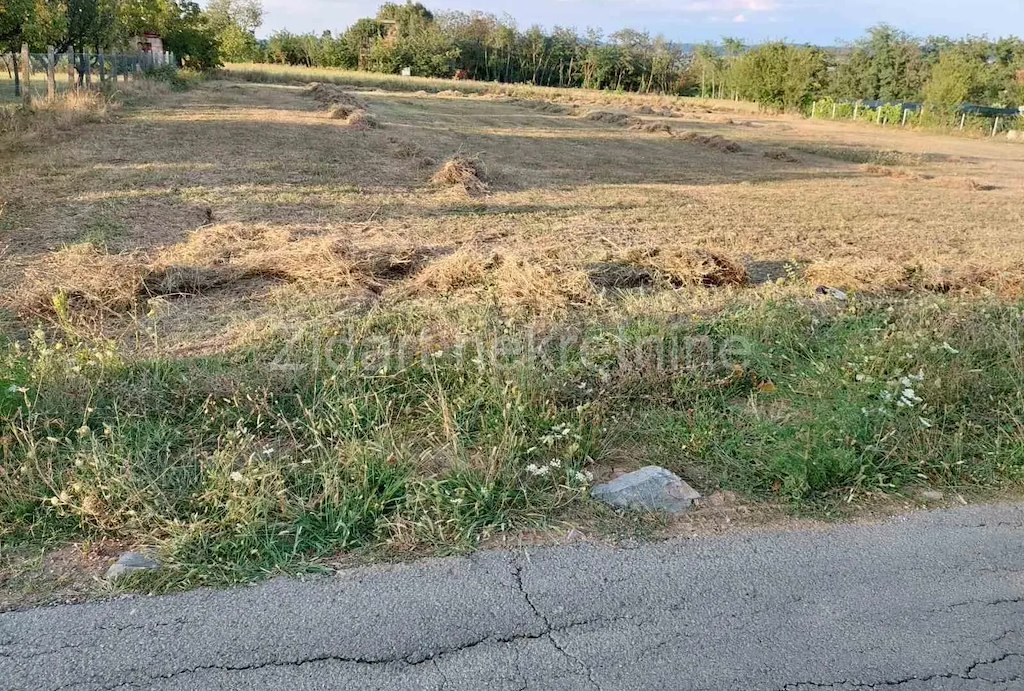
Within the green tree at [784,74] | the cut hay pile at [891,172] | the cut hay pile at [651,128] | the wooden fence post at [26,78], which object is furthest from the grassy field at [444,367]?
the green tree at [784,74]

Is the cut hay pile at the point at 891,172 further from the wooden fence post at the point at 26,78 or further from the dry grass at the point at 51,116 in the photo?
the wooden fence post at the point at 26,78

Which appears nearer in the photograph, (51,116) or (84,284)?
(84,284)

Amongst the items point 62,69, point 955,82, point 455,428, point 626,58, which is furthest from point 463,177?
point 626,58

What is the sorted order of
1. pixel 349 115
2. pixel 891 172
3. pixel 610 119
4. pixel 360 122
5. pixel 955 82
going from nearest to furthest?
pixel 891 172, pixel 360 122, pixel 349 115, pixel 610 119, pixel 955 82

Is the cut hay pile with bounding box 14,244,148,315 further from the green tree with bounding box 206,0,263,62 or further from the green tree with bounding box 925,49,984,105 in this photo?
the green tree with bounding box 206,0,263,62

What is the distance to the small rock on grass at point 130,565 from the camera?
267cm

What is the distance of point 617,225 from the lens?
955 cm

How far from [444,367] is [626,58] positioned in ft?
213

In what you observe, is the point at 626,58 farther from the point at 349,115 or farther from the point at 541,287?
the point at 541,287

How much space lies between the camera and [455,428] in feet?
12.3

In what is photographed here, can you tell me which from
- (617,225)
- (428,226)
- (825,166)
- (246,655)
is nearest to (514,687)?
(246,655)

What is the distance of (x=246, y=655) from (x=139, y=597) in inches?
21.4

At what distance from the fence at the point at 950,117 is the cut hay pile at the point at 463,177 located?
29.0 m

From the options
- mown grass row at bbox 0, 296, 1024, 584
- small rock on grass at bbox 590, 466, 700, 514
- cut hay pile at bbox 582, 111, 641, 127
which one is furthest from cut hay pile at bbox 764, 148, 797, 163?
small rock on grass at bbox 590, 466, 700, 514
